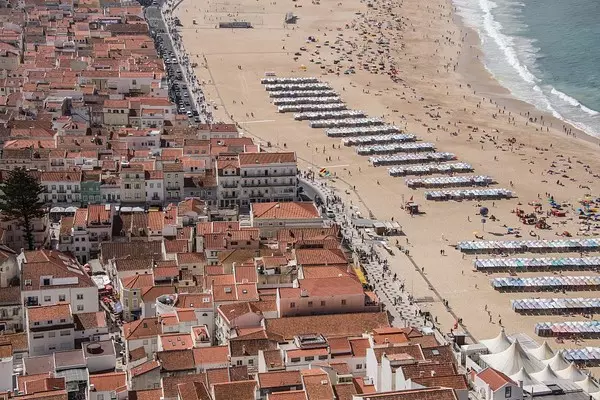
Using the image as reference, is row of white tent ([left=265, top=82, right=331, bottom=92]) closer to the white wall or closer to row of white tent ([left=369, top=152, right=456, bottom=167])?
row of white tent ([left=369, top=152, right=456, bottom=167])

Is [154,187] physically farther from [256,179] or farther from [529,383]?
[529,383]

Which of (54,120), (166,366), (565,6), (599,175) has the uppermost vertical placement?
(565,6)

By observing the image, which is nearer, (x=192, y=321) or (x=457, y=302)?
(x=192, y=321)

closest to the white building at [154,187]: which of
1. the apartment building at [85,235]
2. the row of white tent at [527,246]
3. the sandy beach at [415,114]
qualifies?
the apartment building at [85,235]

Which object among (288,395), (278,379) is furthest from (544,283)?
(288,395)

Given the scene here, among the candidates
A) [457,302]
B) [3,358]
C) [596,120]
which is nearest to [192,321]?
[3,358]

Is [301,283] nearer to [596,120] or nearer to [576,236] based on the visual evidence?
[576,236]
